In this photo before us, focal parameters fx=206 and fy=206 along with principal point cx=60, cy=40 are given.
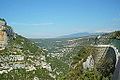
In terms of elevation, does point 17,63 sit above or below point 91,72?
below

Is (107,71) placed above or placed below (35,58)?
above

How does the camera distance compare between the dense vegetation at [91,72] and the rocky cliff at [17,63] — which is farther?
the rocky cliff at [17,63]

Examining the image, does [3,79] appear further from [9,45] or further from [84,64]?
[84,64]

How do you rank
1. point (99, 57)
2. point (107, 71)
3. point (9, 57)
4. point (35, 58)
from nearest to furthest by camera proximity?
point (107, 71) → point (99, 57) → point (9, 57) → point (35, 58)

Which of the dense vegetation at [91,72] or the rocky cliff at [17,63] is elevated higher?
the dense vegetation at [91,72]

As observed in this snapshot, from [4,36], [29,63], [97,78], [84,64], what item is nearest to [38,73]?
[29,63]

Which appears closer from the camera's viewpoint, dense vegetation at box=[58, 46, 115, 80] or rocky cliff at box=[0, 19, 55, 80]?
dense vegetation at box=[58, 46, 115, 80]

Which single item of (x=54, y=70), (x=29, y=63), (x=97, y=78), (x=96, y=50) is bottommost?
(x=54, y=70)

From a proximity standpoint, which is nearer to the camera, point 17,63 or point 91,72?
point 91,72

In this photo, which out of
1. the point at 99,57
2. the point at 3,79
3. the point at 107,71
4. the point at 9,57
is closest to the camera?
the point at 107,71

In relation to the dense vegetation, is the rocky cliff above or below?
below

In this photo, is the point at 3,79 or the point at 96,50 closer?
the point at 96,50
